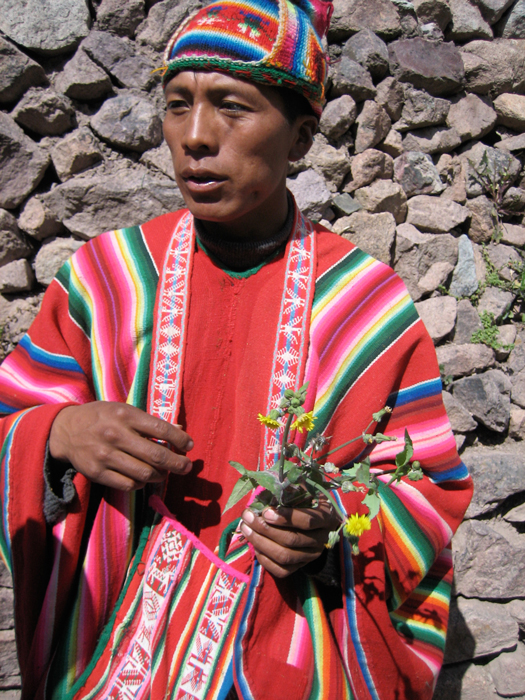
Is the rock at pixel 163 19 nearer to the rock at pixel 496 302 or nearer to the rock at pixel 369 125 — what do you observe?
the rock at pixel 369 125

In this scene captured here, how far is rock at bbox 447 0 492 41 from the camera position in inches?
116

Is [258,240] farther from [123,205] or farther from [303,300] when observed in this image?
[123,205]

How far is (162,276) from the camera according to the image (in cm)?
153

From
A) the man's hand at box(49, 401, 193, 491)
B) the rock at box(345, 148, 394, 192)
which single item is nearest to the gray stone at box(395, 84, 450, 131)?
the rock at box(345, 148, 394, 192)

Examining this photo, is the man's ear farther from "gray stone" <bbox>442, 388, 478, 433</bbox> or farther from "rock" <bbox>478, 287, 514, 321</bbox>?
"rock" <bbox>478, 287, 514, 321</bbox>

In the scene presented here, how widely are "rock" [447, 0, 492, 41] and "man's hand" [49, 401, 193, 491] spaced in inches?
113

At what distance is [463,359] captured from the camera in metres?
2.64

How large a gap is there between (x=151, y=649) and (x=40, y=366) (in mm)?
809

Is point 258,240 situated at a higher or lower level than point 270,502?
higher

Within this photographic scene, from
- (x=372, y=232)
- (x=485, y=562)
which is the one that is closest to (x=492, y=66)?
(x=372, y=232)

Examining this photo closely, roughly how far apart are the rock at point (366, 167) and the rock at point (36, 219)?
148cm

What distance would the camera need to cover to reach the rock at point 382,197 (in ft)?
9.04

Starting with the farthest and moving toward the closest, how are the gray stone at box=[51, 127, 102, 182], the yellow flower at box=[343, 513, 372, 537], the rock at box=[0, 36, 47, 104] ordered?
the gray stone at box=[51, 127, 102, 182]
the rock at box=[0, 36, 47, 104]
the yellow flower at box=[343, 513, 372, 537]

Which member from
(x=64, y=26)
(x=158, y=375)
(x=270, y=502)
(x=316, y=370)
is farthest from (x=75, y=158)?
(x=270, y=502)
